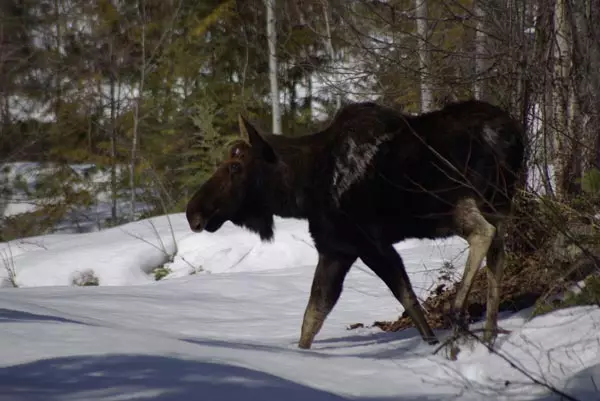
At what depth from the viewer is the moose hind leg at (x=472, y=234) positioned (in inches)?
244

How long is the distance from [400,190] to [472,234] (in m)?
0.61

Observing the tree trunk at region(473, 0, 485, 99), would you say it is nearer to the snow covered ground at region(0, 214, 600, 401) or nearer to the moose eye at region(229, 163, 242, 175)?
the snow covered ground at region(0, 214, 600, 401)

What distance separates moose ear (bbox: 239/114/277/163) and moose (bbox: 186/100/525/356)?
0.04ft

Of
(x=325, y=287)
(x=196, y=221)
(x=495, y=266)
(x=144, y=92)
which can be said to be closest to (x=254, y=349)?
(x=325, y=287)

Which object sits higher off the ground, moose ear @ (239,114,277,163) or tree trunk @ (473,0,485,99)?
tree trunk @ (473,0,485,99)

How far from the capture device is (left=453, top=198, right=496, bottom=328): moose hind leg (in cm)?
619

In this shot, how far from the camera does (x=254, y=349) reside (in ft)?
18.5

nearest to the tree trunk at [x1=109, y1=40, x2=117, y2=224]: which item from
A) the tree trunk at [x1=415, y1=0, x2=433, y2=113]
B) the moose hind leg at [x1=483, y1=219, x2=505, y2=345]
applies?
the tree trunk at [x1=415, y1=0, x2=433, y2=113]

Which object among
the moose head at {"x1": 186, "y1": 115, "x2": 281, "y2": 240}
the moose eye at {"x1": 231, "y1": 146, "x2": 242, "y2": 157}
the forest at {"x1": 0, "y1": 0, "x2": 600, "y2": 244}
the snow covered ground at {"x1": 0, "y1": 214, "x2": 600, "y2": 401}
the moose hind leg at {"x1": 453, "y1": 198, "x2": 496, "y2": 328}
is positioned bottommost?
the snow covered ground at {"x1": 0, "y1": 214, "x2": 600, "y2": 401}

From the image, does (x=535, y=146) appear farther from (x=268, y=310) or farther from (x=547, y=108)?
(x=268, y=310)

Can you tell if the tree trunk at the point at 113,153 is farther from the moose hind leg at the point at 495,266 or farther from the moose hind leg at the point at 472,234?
the moose hind leg at the point at 472,234

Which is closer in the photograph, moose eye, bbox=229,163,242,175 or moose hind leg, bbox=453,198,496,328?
moose hind leg, bbox=453,198,496,328

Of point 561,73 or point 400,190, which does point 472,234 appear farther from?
point 561,73

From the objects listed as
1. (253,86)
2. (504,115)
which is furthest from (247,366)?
(253,86)
